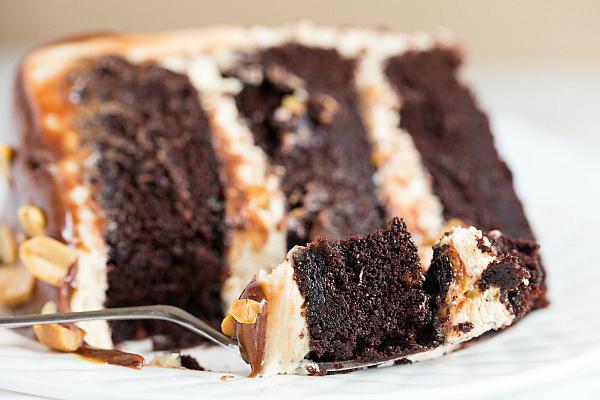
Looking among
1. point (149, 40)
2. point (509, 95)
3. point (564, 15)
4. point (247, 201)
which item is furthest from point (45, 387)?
point (564, 15)

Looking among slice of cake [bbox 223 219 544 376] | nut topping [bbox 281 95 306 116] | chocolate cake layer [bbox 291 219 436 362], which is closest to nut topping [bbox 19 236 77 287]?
slice of cake [bbox 223 219 544 376]

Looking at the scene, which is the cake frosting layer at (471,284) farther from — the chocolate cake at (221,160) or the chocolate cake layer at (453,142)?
the chocolate cake layer at (453,142)

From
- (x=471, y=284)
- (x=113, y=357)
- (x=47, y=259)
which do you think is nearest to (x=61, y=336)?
(x=113, y=357)

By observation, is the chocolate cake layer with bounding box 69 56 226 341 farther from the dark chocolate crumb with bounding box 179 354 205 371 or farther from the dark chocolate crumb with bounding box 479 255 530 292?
the dark chocolate crumb with bounding box 479 255 530 292

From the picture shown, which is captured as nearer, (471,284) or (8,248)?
(471,284)

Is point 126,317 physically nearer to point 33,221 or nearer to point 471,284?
point 33,221

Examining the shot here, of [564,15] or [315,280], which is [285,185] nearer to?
[315,280]

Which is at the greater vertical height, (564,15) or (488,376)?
(564,15)
